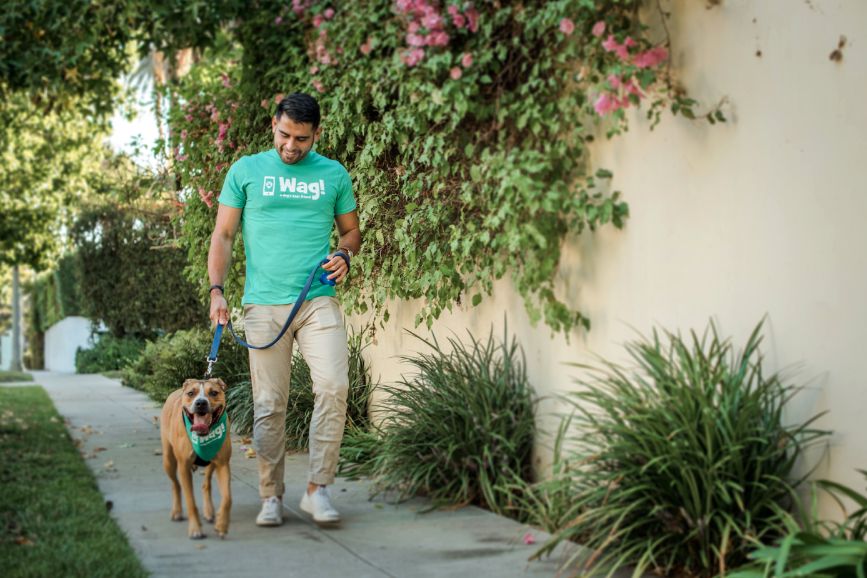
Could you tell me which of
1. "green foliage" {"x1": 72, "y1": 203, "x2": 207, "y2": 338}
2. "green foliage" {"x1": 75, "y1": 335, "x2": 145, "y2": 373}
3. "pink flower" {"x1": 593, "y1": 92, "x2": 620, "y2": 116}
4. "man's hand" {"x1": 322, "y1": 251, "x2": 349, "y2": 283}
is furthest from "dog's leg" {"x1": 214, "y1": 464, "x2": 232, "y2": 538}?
"green foliage" {"x1": 75, "y1": 335, "x2": 145, "y2": 373}

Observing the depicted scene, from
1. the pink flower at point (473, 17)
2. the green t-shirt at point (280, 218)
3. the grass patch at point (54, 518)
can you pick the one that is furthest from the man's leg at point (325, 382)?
the pink flower at point (473, 17)

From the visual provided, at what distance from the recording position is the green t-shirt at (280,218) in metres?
5.33

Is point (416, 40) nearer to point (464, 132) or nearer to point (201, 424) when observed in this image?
point (464, 132)

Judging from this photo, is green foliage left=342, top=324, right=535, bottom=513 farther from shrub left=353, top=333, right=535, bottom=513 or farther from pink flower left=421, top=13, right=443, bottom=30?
pink flower left=421, top=13, right=443, bottom=30

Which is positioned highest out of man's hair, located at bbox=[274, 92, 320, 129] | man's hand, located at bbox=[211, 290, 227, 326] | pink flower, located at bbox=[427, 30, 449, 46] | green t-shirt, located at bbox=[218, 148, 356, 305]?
pink flower, located at bbox=[427, 30, 449, 46]

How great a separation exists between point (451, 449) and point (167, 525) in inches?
61.7

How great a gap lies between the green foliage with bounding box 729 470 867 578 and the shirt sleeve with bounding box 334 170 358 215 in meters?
2.83

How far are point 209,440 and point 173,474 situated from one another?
1.96 ft

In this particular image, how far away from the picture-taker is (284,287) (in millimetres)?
5359

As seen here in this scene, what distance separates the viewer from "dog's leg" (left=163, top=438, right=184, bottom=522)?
544cm

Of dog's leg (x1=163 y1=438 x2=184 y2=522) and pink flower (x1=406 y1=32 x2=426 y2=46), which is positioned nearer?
dog's leg (x1=163 y1=438 x2=184 y2=522)

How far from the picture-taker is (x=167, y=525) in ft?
17.9

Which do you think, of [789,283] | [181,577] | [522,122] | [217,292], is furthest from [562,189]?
[181,577]

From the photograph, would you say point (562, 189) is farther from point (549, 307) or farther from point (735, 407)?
point (735, 407)
